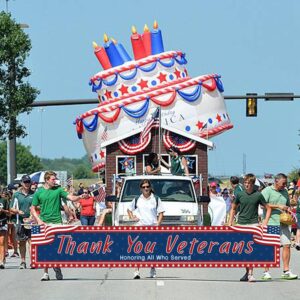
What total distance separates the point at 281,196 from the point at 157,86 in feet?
84.2

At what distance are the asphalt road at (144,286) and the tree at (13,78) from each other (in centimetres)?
2291

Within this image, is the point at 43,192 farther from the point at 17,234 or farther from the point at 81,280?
the point at 17,234

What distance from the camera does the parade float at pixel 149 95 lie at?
4456 centimetres

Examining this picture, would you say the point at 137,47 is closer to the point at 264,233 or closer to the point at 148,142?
the point at 148,142

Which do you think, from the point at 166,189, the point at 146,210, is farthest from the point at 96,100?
the point at 146,210

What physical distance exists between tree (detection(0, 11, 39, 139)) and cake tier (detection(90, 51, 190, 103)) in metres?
3.17

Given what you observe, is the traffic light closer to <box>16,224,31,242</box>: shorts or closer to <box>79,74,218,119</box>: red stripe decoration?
<box>79,74,218,119</box>: red stripe decoration

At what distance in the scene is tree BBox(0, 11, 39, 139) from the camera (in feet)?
145

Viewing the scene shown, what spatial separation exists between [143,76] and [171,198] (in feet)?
65.6

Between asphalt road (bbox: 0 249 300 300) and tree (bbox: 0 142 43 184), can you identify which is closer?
asphalt road (bbox: 0 249 300 300)

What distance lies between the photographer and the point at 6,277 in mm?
20562

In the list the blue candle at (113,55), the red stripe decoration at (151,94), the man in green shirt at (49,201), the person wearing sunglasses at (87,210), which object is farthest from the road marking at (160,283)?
the blue candle at (113,55)

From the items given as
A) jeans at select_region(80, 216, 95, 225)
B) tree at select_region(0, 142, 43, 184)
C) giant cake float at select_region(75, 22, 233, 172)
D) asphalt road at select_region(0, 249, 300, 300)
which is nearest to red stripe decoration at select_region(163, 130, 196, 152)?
giant cake float at select_region(75, 22, 233, 172)

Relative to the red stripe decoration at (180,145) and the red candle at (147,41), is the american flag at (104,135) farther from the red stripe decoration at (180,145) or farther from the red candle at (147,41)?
the red stripe decoration at (180,145)
